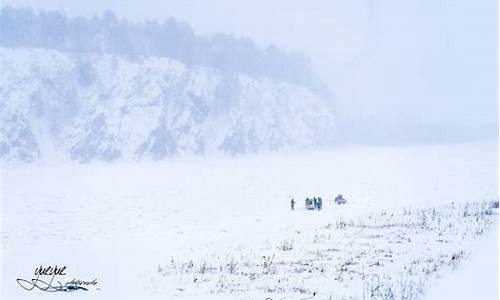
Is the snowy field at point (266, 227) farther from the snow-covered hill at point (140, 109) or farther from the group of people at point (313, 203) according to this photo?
the snow-covered hill at point (140, 109)

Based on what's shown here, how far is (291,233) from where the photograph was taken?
884 cm

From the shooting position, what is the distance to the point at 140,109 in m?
10.9

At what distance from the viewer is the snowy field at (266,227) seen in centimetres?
752

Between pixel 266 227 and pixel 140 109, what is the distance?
380cm

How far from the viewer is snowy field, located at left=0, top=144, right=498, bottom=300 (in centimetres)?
752

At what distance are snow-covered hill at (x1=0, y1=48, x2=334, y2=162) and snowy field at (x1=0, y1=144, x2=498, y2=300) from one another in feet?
2.36

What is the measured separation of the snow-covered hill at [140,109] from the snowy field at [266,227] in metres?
0.72
